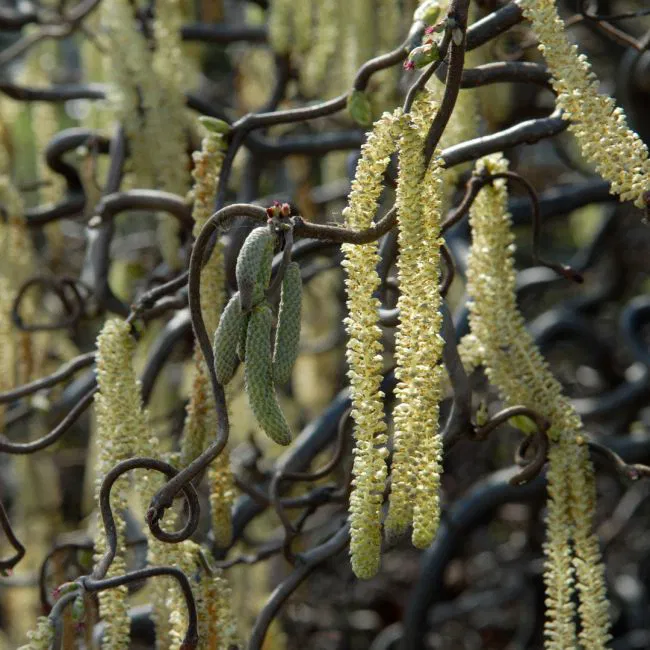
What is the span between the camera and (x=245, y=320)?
2.60ft

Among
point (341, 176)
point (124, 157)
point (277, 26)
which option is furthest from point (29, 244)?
point (341, 176)

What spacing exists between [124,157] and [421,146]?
2.87 ft

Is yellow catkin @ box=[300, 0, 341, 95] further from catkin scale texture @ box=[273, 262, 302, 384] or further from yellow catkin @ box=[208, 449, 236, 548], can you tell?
catkin scale texture @ box=[273, 262, 302, 384]

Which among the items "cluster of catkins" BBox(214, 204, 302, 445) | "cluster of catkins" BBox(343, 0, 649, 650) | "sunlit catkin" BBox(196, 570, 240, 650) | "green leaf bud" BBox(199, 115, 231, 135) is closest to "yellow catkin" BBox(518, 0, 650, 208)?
"cluster of catkins" BBox(343, 0, 649, 650)

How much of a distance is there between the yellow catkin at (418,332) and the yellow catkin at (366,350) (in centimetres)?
2

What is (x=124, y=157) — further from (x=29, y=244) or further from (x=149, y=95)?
(x=29, y=244)

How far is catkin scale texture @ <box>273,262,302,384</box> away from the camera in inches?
31.3

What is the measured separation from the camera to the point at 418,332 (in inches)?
32.8

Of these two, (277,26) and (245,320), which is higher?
(277,26)

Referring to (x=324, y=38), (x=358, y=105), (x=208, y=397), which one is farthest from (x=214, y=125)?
(x=324, y=38)

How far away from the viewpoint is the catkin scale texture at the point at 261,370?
781 millimetres

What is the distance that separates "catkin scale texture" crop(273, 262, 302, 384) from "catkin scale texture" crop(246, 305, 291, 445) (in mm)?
14

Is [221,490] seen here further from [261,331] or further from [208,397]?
[261,331]

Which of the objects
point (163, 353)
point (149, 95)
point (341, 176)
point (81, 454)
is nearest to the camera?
point (163, 353)
